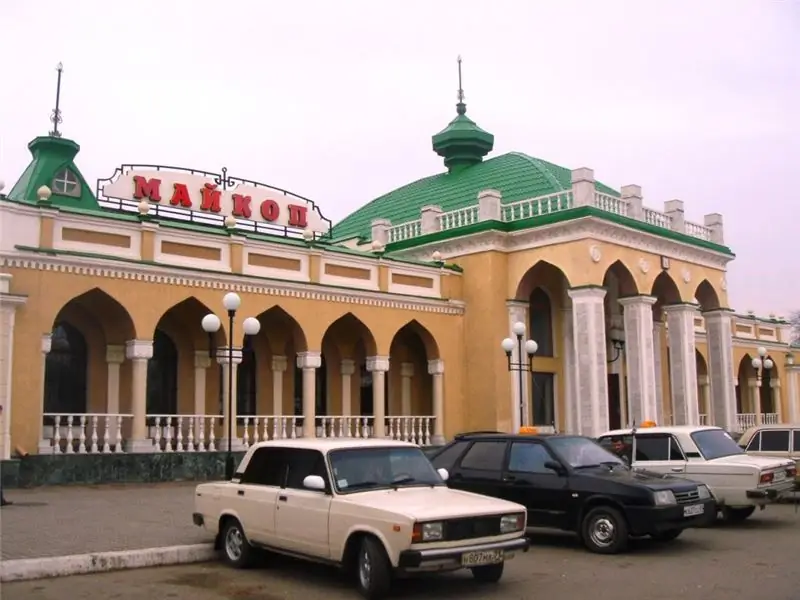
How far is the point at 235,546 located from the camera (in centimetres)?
953

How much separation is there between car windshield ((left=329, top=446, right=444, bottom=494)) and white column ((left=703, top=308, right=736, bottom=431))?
2105cm

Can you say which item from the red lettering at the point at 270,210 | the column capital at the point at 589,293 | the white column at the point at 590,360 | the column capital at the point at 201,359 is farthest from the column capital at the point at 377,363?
the column capital at the point at 589,293

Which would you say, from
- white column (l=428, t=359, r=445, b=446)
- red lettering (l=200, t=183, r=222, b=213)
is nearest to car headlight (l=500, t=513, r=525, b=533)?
white column (l=428, t=359, r=445, b=446)

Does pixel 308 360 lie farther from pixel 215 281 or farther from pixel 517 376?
pixel 517 376

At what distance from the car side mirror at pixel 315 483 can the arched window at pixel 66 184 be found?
1776 centimetres

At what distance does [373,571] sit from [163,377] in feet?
48.1

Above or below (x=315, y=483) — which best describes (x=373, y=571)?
below

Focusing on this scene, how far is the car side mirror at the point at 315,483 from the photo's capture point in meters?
8.39

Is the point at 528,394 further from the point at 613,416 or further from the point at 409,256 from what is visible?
the point at 409,256

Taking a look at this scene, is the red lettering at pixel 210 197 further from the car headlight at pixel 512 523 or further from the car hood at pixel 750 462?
the car headlight at pixel 512 523

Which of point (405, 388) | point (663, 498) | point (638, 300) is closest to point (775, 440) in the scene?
point (663, 498)

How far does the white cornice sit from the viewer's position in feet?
55.6

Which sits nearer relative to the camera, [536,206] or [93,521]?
[93,521]

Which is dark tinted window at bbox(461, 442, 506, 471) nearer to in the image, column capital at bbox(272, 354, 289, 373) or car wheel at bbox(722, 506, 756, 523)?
car wheel at bbox(722, 506, 756, 523)
